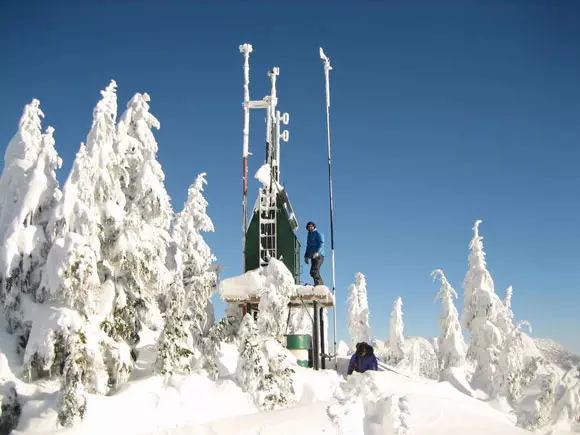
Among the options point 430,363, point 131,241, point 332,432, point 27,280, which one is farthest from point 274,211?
point 430,363

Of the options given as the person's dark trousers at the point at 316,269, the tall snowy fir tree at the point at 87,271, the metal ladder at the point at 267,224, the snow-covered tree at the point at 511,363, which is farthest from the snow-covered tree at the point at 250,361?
the snow-covered tree at the point at 511,363

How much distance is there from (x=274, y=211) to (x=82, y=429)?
1281 cm

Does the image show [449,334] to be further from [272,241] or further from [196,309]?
[196,309]

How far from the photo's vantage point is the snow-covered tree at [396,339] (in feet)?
172

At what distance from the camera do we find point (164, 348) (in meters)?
13.7

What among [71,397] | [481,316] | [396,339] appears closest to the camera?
[71,397]

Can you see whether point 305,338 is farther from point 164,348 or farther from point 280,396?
point 164,348

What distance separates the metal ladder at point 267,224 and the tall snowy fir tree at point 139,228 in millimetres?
6695

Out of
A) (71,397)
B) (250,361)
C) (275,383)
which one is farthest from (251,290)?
(71,397)

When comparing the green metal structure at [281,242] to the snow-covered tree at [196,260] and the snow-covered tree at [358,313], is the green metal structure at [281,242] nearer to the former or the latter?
the snow-covered tree at [196,260]

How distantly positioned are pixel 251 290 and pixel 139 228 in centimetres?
614

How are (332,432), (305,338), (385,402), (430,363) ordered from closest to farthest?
(332,432) → (385,402) → (305,338) → (430,363)

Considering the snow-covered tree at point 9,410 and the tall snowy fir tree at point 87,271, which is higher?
the tall snowy fir tree at point 87,271

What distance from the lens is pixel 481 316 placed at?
30484mm
